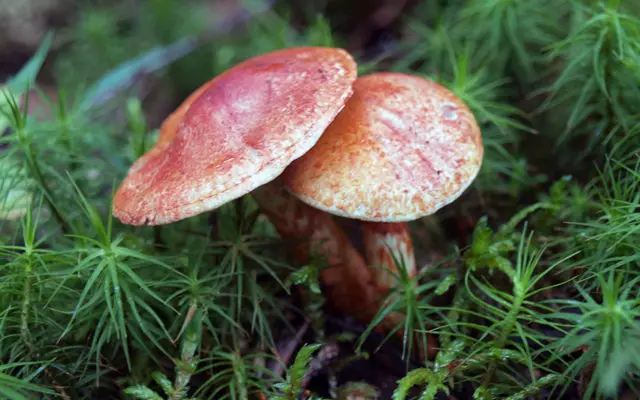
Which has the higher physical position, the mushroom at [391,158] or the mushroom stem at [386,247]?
the mushroom at [391,158]

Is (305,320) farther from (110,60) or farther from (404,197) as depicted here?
(110,60)

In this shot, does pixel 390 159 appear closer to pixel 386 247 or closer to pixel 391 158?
pixel 391 158

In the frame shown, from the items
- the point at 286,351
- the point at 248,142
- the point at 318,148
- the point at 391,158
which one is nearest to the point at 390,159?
the point at 391,158

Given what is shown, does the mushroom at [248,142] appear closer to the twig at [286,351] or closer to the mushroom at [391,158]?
the mushroom at [391,158]

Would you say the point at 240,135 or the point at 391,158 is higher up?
the point at 240,135

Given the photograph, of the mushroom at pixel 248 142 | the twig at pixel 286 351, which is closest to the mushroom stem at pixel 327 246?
the mushroom at pixel 248 142

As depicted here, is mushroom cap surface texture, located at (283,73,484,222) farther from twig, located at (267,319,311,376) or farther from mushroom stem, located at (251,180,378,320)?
twig, located at (267,319,311,376)
